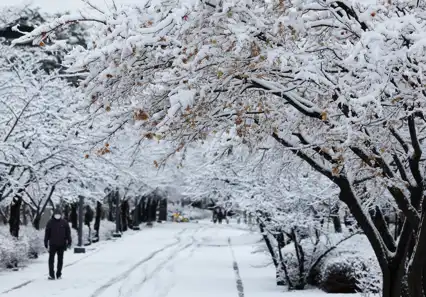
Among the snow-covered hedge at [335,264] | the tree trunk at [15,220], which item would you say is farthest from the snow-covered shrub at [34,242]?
the snow-covered hedge at [335,264]

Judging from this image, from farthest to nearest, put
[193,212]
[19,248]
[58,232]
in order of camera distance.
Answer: [193,212] → [19,248] → [58,232]

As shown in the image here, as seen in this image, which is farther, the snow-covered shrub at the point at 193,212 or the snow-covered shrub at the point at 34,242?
the snow-covered shrub at the point at 193,212

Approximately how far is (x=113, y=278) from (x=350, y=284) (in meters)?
6.14

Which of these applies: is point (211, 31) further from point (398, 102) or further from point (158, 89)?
point (398, 102)

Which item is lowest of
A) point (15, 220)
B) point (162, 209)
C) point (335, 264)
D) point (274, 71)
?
point (335, 264)

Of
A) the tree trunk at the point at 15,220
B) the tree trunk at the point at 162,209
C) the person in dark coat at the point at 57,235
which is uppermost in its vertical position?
the tree trunk at the point at 162,209

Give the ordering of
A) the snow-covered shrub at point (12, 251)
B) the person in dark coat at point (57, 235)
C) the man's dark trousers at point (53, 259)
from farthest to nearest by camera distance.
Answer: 1. the snow-covered shrub at point (12, 251)
2. the person in dark coat at point (57, 235)
3. the man's dark trousers at point (53, 259)

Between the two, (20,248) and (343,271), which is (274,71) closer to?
(343,271)

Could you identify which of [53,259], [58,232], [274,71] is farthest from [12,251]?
[274,71]

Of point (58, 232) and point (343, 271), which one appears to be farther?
point (58, 232)

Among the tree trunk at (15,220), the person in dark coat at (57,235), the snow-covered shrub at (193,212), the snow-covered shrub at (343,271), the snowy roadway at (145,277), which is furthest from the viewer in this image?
the snow-covered shrub at (193,212)

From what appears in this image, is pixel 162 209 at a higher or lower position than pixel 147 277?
higher

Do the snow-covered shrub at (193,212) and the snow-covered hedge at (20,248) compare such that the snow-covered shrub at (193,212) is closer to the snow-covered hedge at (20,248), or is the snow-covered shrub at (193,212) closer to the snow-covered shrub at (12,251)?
the snow-covered hedge at (20,248)

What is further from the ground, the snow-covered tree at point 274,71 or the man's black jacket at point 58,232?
the snow-covered tree at point 274,71
